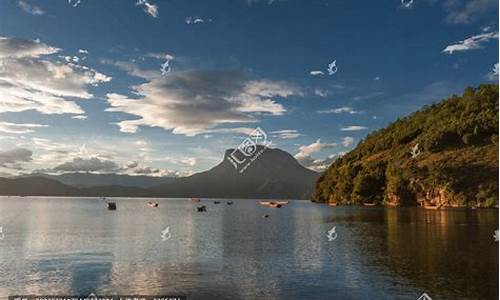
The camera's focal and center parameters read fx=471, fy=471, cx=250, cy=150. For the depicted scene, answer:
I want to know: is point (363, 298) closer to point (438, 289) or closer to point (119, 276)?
point (438, 289)

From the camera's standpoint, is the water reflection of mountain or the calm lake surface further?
the water reflection of mountain

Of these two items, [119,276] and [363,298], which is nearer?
[363,298]

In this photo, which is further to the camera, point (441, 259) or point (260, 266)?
point (441, 259)

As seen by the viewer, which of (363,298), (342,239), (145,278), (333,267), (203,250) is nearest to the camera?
(363,298)

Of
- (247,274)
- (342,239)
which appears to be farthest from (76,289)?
(342,239)

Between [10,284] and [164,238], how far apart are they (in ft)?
148

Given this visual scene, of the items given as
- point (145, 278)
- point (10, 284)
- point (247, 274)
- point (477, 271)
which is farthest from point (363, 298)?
point (10, 284)

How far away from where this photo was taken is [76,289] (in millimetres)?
42438

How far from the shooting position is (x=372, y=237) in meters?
87.2

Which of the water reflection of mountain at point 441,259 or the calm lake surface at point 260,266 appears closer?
the calm lake surface at point 260,266

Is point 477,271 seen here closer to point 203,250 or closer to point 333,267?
point 333,267

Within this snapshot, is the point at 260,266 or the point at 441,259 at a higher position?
the point at 441,259

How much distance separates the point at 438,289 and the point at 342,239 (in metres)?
42.9

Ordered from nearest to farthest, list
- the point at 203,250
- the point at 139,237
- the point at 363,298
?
the point at 363,298
the point at 203,250
the point at 139,237
